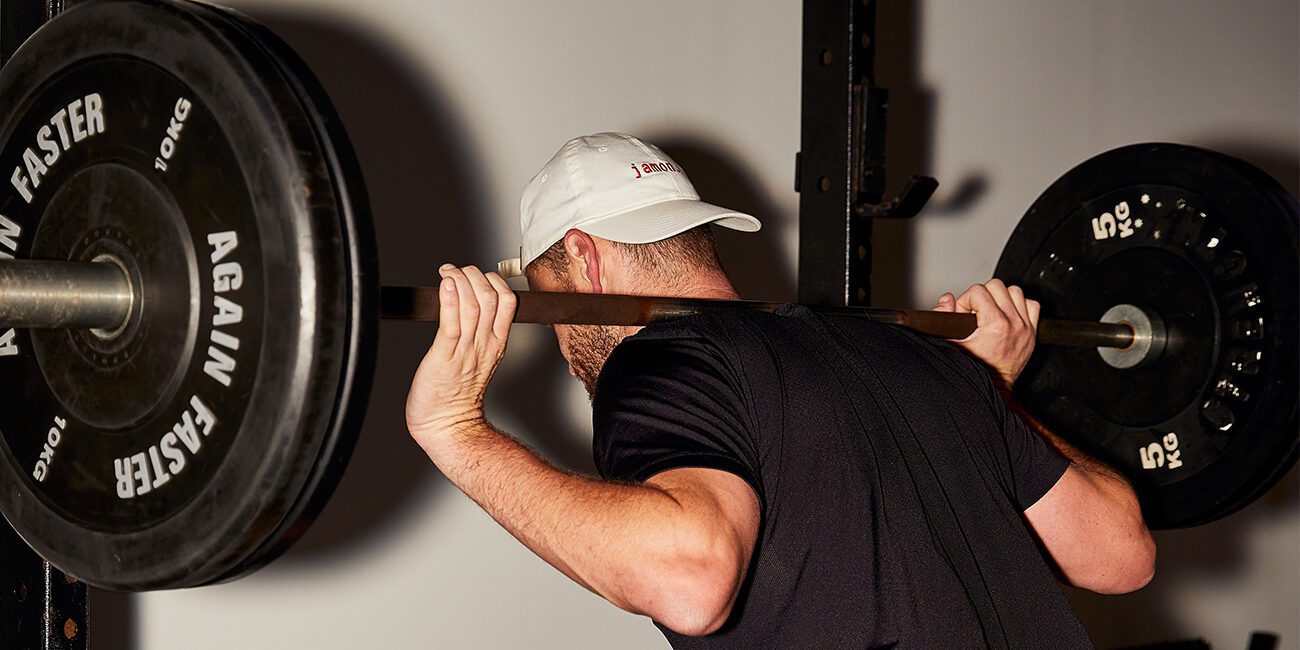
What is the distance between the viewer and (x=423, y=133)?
6.95 feet

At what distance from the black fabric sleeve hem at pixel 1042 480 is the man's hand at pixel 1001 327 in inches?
15.6

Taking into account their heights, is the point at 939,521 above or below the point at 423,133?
below

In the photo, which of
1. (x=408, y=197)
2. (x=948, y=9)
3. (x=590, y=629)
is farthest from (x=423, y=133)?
(x=948, y=9)

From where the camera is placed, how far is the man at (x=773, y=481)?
116cm

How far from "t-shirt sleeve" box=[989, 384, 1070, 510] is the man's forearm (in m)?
0.56

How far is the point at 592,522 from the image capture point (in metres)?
1.18

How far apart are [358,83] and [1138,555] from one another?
139 cm

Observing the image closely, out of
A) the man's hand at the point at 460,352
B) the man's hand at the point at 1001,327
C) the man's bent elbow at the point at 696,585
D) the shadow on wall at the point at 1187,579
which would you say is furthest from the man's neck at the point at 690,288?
the shadow on wall at the point at 1187,579

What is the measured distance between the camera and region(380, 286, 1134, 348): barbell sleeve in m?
1.30

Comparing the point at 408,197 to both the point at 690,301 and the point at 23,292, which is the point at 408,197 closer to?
the point at 690,301

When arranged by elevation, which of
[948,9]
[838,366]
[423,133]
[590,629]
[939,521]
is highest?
[948,9]

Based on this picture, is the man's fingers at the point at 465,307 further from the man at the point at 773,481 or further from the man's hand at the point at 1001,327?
the man's hand at the point at 1001,327

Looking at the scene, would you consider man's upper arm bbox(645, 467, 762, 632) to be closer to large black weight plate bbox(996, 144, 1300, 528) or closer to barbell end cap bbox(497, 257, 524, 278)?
barbell end cap bbox(497, 257, 524, 278)

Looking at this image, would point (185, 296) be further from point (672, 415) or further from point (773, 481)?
point (773, 481)
